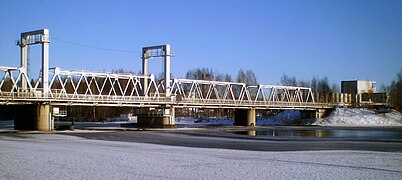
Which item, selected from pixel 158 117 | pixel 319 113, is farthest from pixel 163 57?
pixel 319 113

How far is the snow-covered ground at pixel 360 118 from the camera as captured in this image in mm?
102325

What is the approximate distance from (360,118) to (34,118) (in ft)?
231

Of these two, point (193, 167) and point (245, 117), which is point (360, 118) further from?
point (193, 167)

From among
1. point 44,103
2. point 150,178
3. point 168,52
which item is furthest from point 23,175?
point 168,52

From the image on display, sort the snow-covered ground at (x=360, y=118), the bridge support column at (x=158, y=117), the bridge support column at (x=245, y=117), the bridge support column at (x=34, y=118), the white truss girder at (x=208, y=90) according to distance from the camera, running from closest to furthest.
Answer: the bridge support column at (x=34, y=118), the bridge support column at (x=158, y=117), the white truss girder at (x=208, y=90), the bridge support column at (x=245, y=117), the snow-covered ground at (x=360, y=118)

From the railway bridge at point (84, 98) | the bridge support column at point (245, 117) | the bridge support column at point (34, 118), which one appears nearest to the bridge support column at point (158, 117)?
the railway bridge at point (84, 98)

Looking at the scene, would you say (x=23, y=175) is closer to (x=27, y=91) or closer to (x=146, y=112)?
(x=27, y=91)

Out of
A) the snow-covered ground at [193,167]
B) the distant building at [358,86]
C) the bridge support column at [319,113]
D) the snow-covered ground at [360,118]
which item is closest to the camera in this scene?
the snow-covered ground at [193,167]

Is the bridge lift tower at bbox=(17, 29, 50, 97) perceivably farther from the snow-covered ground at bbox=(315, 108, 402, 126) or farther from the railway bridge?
the snow-covered ground at bbox=(315, 108, 402, 126)

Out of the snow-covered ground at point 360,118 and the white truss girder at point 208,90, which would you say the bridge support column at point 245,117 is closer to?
the white truss girder at point 208,90

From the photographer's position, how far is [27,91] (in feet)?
217

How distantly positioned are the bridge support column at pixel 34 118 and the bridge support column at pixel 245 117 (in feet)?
147

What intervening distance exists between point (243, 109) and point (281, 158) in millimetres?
76547

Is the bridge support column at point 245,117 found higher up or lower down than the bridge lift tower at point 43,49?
lower down
